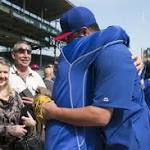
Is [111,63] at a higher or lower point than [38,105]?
higher

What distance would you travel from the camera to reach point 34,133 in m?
4.60

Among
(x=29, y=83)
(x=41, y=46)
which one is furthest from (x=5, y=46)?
(x=29, y=83)

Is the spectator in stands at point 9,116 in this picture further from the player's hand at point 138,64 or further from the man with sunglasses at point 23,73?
the player's hand at point 138,64

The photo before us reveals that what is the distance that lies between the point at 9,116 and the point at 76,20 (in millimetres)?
2223

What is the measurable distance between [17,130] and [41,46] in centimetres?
4809

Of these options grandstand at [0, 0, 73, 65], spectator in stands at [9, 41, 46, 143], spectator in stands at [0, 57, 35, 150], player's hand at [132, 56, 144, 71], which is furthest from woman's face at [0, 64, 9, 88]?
grandstand at [0, 0, 73, 65]

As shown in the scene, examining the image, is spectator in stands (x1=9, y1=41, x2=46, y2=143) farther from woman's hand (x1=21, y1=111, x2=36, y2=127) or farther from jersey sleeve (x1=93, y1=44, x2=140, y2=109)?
jersey sleeve (x1=93, y1=44, x2=140, y2=109)

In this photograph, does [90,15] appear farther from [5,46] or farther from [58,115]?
[5,46]

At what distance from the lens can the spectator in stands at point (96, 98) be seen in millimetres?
2457

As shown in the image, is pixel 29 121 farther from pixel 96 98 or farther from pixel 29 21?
pixel 29 21

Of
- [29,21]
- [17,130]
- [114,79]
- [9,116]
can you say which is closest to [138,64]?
[114,79]

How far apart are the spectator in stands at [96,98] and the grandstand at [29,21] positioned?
37197 mm

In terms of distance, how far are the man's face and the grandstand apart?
110 ft

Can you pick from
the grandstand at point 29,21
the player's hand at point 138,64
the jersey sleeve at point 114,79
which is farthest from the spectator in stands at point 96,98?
the grandstand at point 29,21
